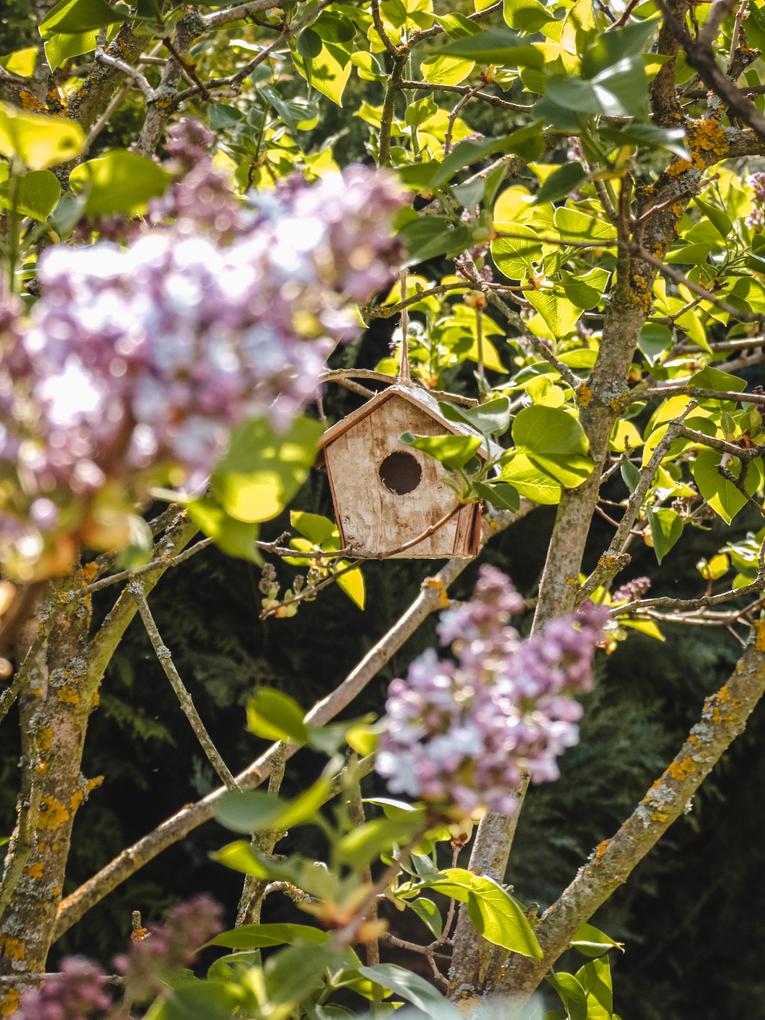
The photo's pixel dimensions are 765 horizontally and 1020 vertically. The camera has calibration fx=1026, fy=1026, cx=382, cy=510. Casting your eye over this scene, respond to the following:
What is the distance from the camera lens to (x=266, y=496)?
1.43 ft

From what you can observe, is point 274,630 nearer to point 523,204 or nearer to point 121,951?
point 121,951

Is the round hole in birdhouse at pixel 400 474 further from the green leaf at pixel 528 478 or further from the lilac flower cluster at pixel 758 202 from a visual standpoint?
the lilac flower cluster at pixel 758 202

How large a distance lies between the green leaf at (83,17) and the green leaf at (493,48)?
0.35 m

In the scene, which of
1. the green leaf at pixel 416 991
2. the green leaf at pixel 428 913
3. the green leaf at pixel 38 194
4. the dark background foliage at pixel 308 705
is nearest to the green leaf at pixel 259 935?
the green leaf at pixel 416 991

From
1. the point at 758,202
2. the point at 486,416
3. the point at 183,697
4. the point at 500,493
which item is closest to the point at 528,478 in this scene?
the point at 500,493

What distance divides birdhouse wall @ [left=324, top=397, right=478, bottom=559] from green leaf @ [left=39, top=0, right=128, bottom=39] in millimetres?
477

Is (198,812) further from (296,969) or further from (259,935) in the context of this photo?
(296,969)

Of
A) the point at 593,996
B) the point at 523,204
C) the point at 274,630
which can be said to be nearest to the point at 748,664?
the point at 593,996

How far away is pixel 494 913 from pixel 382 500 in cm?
51

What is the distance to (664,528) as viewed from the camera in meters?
1.18

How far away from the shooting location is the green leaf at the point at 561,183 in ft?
2.09

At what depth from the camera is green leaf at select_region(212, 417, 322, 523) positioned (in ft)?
1.26

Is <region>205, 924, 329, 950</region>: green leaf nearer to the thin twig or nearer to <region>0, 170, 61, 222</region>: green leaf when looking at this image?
the thin twig

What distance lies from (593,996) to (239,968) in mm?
394
